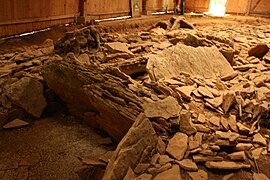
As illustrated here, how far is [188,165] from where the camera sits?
2980 mm

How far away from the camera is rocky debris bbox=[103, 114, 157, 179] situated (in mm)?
2869

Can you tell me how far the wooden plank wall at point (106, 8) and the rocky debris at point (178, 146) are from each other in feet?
23.2

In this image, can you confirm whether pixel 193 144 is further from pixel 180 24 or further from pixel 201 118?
pixel 180 24

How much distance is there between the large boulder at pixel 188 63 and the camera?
17.1 ft

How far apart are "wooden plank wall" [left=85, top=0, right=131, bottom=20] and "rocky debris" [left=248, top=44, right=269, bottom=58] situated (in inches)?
215

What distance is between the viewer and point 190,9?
642 inches

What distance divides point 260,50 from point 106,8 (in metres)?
5.78

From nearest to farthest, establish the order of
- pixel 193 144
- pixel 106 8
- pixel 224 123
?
pixel 193 144 → pixel 224 123 → pixel 106 8

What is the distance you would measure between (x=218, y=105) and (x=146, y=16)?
8.87m

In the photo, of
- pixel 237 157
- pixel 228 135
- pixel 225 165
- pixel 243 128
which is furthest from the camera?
pixel 243 128

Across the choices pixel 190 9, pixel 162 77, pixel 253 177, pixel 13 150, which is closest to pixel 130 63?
pixel 162 77

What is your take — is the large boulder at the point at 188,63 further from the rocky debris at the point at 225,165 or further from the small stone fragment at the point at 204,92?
the rocky debris at the point at 225,165

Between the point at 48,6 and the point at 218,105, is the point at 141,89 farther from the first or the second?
the point at 48,6

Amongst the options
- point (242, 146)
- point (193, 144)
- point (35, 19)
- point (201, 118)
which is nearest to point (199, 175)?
point (193, 144)
